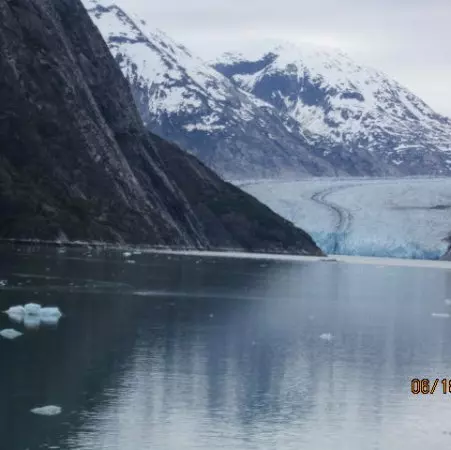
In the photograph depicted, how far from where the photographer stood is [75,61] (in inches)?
3861

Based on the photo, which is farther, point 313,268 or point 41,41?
point 41,41

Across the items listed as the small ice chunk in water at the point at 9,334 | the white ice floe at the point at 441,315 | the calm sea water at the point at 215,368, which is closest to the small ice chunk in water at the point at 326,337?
the calm sea water at the point at 215,368

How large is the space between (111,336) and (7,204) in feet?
152

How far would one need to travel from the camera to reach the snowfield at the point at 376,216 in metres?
114

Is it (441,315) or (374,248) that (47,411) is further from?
(374,248)

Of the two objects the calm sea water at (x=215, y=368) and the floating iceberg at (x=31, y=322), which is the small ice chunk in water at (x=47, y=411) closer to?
the calm sea water at (x=215, y=368)

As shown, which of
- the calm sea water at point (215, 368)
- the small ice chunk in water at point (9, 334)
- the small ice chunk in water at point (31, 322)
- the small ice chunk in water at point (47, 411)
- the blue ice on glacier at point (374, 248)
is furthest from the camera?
the blue ice on glacier at point (374, 248)

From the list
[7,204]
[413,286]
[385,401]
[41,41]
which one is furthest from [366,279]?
[385,401]

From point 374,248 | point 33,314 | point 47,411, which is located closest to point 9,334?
point 33,314

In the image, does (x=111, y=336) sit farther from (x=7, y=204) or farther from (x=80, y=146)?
(x=80, y=146)
